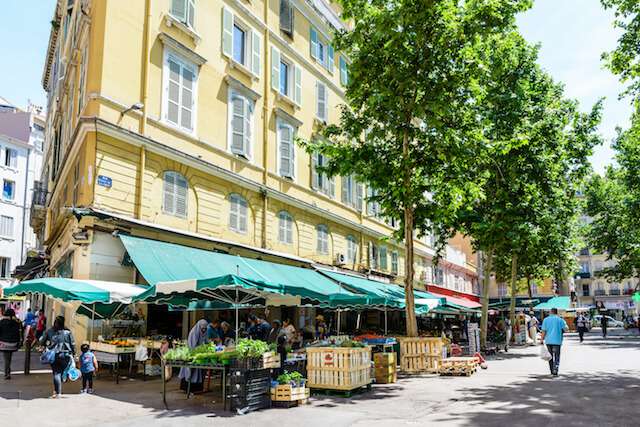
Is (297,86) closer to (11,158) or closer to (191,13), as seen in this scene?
(191,13)

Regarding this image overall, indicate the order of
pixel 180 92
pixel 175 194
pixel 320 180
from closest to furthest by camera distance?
1. pixel 175 194
2. pixel 180 92
3. pixel 320 180

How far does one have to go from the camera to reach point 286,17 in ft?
74.0

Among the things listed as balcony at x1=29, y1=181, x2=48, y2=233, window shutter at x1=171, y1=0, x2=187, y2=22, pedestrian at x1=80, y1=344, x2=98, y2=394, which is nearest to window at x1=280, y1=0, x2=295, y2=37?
window shutter at x1=171, y1=0, x2=187, y2=22

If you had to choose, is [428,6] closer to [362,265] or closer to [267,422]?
[267,422]

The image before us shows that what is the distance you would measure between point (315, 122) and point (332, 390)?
15007 millimetres

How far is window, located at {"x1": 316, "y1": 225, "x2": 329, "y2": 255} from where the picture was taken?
23641 mm

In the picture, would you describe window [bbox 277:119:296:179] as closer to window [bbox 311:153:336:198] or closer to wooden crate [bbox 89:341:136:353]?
window [bbox 311:153:336:198]

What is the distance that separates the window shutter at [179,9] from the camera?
653 inches

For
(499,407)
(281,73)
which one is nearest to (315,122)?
(281,73)

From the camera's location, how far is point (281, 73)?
22.3 metres

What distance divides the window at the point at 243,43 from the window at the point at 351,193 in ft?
26.3

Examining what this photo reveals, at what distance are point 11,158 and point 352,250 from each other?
102 ft

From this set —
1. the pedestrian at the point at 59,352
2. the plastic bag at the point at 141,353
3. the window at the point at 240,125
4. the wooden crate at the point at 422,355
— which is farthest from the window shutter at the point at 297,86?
the pedestrian at the point at 59,352

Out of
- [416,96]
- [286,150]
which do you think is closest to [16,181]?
[286,150]
